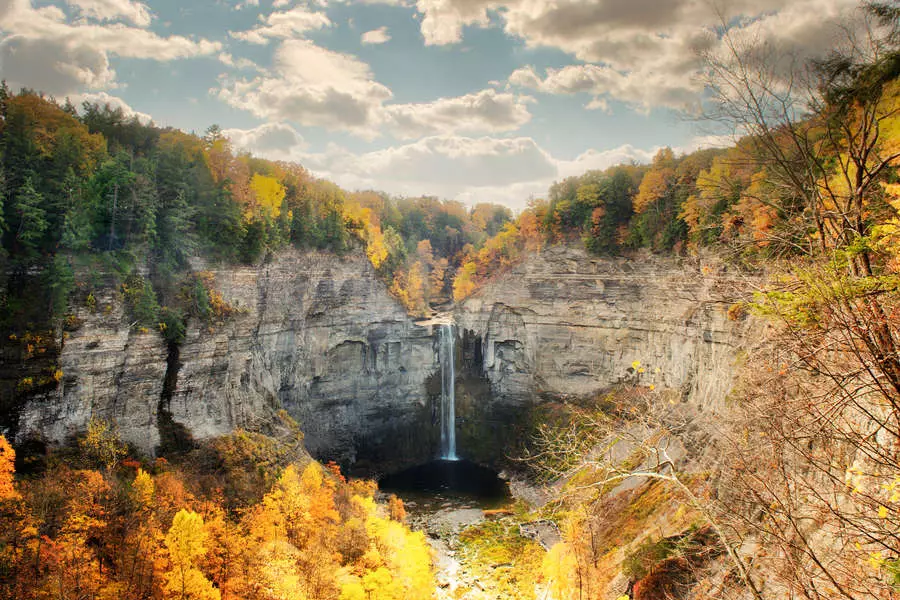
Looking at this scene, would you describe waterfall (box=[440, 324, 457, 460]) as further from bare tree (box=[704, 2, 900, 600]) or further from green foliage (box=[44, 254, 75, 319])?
bare tree (box=[704, 2, 900, 600])

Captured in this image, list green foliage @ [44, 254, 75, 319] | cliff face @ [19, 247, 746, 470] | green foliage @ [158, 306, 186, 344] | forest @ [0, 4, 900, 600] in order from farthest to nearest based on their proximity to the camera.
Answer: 1. green foliage @ [158, 306, 186, 344]
2. cliff face @ [19, 247, 746, 470]
3. green foliage @ [44, 254, 75, 319]
4. forest @ [0, 4, 900, 600]

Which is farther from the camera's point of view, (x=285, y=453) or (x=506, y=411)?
(x=506, y=411)

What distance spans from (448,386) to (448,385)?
10 cm

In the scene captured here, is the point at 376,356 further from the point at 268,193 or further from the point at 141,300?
the point at 141,300

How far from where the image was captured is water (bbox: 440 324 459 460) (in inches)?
2122

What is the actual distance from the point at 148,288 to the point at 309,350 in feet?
54.6

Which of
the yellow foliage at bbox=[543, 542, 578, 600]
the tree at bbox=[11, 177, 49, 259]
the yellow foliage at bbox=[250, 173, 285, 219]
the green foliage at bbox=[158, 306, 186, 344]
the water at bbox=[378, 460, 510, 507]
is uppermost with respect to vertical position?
the yellow foliage at bbox=[250, 173, 285, 219]

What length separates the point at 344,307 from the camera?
4716cm

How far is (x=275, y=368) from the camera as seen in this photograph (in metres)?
40.9

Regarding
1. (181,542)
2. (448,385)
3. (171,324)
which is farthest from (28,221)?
(448,385)

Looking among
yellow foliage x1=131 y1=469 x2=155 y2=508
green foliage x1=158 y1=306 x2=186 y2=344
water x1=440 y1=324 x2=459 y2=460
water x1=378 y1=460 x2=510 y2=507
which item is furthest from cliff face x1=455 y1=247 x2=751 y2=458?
green foliage x1=158 y1=306 x2=186 y2=344

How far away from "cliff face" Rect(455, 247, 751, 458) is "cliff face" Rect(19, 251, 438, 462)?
671 cm

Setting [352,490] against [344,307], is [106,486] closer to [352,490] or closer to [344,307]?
[352,490]

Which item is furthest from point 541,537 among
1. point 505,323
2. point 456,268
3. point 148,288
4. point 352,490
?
point 456,268
